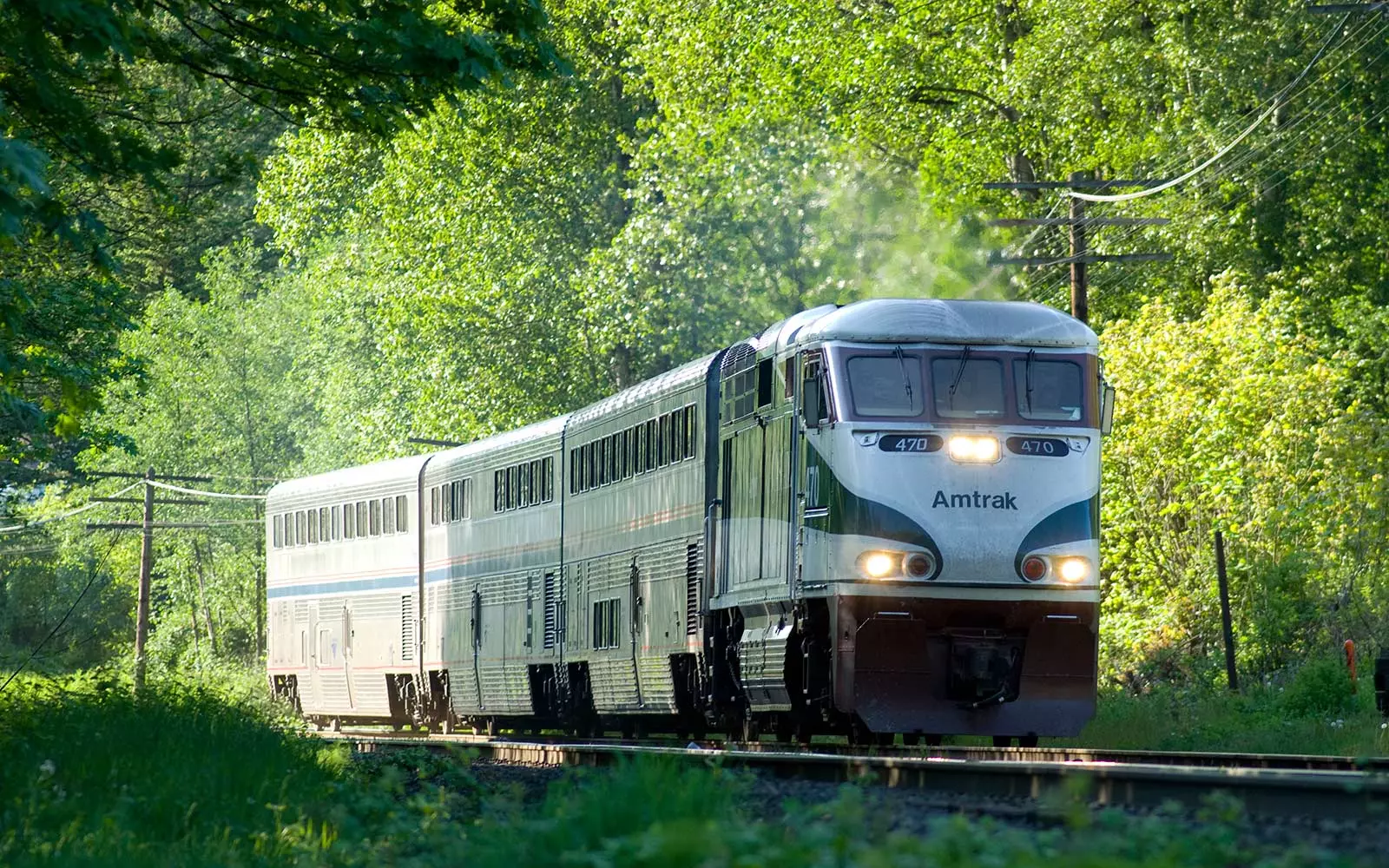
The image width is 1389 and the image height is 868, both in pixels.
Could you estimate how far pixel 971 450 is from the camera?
17.9 meters

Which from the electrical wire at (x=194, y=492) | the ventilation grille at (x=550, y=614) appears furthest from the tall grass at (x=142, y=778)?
the electrical wire at (x=194, y=492)

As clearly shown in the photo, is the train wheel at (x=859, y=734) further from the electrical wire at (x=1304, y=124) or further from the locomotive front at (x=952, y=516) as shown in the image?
the electrical wire at (x=1304, y=124)

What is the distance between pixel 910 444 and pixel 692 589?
180 inches

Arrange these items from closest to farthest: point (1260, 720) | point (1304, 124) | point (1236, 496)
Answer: point (1260, 720) → point (1236, 496) → point (1304, 124)

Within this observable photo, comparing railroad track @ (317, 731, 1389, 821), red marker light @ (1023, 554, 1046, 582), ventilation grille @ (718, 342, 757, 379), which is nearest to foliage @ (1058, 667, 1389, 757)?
red marker light @ (1023, 554, 1046, 582)

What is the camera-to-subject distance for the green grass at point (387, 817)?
7805mm

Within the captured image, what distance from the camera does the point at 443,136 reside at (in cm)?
5044

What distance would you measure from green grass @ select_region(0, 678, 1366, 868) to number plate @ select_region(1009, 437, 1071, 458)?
4948 mm

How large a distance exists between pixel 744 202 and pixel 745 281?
1.60 meters

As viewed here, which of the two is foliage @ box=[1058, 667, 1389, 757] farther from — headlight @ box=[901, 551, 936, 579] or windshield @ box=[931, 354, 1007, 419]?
windshield @ box=[931, 354, 1007, 419]

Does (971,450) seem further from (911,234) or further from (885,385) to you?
(911,234)

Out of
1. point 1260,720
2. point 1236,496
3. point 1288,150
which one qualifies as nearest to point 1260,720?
point 1260,720

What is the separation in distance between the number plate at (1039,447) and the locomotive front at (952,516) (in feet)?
0.03

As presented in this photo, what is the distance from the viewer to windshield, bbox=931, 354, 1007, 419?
59.6 feet
